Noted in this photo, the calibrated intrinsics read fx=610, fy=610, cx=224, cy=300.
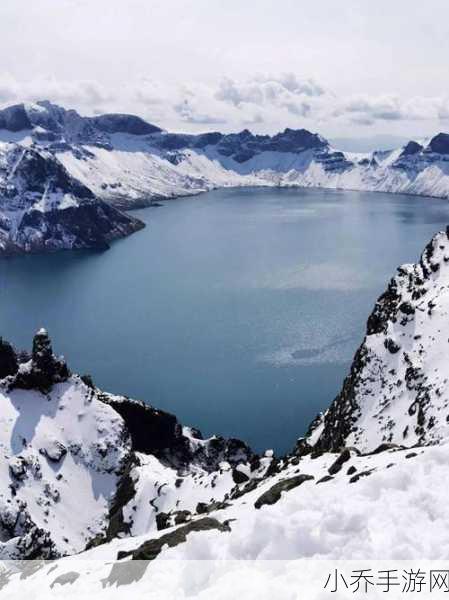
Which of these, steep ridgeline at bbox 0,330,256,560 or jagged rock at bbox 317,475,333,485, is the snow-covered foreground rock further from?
jagged rock at bbox 317,475,333,485

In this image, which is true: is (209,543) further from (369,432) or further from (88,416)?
(88,416)

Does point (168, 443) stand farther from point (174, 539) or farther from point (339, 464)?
point (174, 539)

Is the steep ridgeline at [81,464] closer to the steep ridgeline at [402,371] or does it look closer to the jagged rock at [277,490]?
the steep ridgeline at [402,371]

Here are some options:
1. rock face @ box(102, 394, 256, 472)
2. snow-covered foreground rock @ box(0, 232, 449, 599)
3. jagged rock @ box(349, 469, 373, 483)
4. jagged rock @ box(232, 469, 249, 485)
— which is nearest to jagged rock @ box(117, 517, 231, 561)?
snow-covered foreground rock @ box(0, 232, 449, 599)

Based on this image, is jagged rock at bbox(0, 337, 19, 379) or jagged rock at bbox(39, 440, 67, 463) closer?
jagged rock at bbox(39, 440, 67, 463)

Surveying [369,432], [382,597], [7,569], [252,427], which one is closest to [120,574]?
[382,597]

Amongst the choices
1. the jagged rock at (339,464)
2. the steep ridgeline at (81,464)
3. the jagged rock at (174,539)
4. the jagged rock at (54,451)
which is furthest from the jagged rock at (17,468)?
the jagged rock at (339,464)
